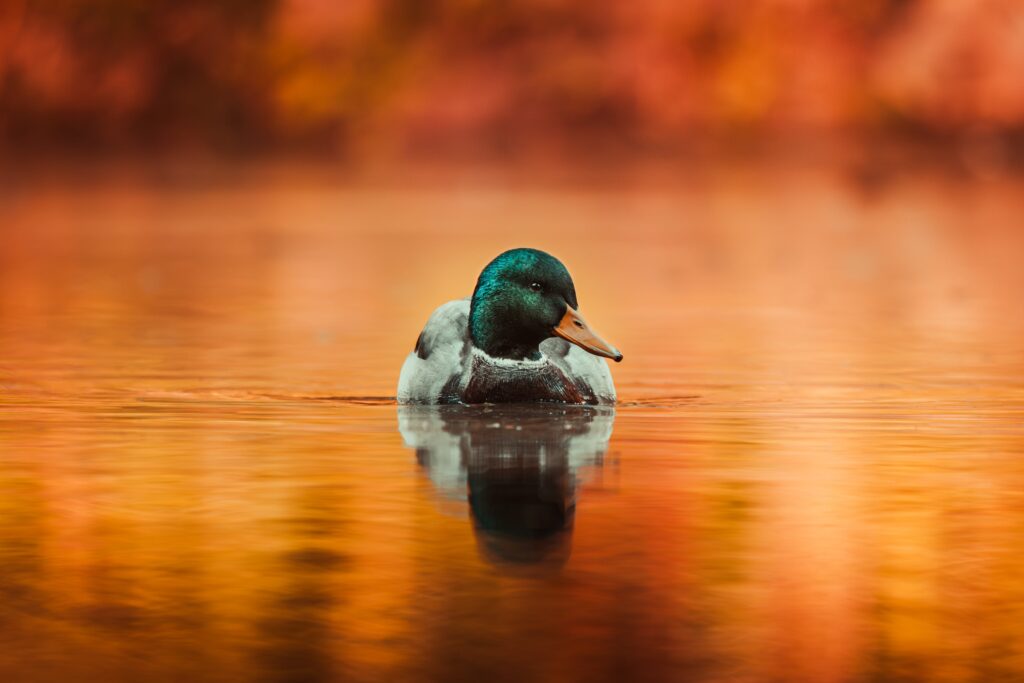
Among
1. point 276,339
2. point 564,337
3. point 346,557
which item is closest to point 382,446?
point 564,337

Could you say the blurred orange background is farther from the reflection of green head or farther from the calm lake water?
the reflection of green head

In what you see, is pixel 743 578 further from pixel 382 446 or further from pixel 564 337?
pixel 564 337

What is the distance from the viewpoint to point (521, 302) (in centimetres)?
1020

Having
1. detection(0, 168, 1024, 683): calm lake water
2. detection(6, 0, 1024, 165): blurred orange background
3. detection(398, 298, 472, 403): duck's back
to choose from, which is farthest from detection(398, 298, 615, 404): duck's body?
detection(6, 0, 1024, 165): blurred orange background

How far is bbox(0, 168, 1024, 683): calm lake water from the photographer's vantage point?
5.77m

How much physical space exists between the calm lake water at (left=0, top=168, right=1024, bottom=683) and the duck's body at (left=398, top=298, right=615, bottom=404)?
0.15m

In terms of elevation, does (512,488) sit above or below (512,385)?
below

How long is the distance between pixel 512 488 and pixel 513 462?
0.65 m

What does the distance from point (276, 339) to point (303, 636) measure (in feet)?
26.1

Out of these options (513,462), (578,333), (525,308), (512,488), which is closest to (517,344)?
(525,308)

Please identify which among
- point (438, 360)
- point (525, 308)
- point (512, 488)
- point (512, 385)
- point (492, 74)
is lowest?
point (512, 488)

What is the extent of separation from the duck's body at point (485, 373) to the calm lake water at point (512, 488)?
0.15 metres

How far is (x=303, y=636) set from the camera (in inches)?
229

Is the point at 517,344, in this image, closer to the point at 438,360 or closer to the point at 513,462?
the point at 438,360
